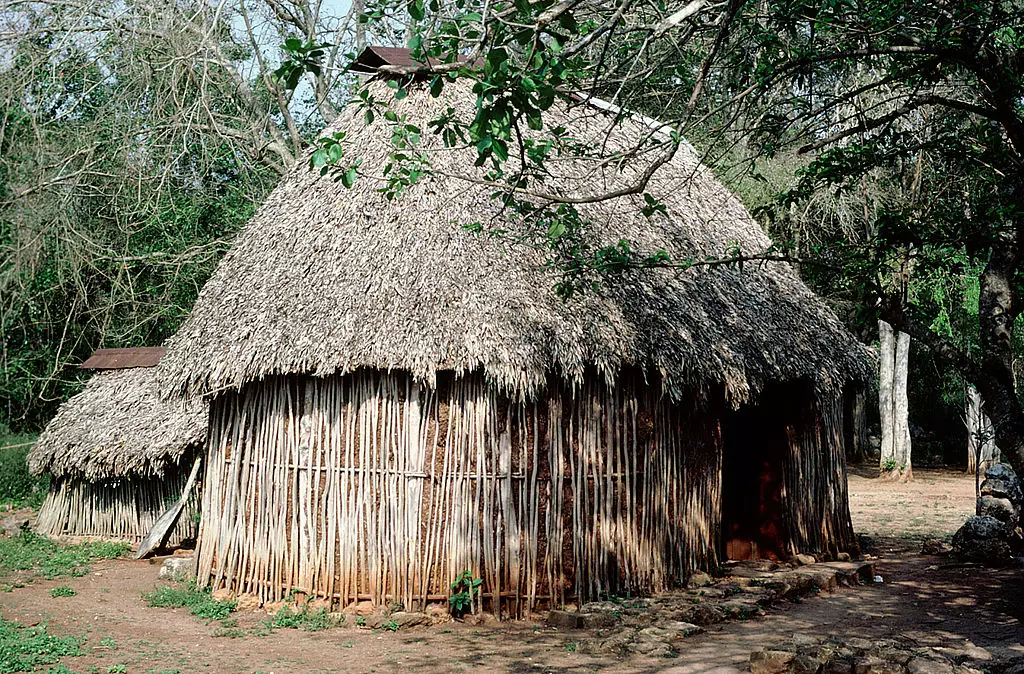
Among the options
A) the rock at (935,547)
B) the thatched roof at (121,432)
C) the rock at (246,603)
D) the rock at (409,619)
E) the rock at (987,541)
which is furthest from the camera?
the rock at (935,547)

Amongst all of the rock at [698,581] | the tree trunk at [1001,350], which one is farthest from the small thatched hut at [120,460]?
the tree trunk at [1001,350]

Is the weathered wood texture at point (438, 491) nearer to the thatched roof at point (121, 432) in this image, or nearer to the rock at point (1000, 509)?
the thatched roof at point (121, 432)

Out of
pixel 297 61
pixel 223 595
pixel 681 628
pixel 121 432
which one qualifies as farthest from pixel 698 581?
pixel 121 432

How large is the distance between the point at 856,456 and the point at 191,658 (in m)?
21.8

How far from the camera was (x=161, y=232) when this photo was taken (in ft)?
51.7

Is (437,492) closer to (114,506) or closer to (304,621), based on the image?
(304,621)

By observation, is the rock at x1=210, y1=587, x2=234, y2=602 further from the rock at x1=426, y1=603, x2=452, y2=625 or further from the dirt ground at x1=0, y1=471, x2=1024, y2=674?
the rock at x1=426, y1=603, x2=452, y2=625

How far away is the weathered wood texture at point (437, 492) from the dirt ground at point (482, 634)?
0.50m

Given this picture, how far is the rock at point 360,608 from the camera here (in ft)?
26.2

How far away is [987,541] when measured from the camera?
10.8 metres

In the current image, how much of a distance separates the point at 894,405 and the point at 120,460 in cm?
1575

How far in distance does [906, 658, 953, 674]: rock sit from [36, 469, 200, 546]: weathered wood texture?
7.95m

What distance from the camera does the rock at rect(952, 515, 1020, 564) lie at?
1073 centimetres

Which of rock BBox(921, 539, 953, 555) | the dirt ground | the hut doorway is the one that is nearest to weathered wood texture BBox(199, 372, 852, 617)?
the dirt ground
